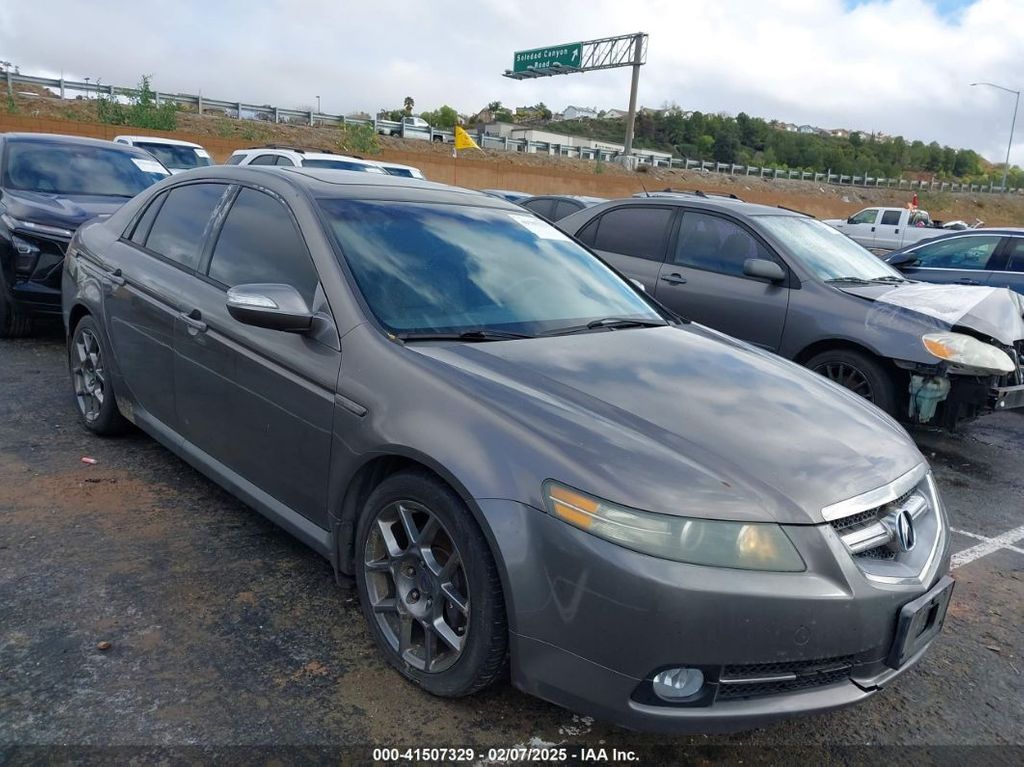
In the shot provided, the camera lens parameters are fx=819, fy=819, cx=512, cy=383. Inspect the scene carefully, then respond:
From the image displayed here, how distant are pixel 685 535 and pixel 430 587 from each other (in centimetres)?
84

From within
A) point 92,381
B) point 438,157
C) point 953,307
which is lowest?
point 92,381

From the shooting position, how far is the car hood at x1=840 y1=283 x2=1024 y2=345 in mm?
5457

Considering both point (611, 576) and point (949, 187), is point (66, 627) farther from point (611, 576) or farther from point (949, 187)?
point (949, 187)

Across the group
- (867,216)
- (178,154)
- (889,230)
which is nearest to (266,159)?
(178,154)

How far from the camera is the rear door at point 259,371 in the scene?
114 inches

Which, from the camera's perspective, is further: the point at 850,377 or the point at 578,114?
the point at 578,114

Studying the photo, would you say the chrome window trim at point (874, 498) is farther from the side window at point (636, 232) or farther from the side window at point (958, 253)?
the side window at point (958, 253)

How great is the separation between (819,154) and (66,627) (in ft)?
376

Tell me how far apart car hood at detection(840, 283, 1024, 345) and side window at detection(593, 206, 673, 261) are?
5.19 feet

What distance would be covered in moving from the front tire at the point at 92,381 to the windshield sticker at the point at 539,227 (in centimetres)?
228

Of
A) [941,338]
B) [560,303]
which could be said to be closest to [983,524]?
[941,338]

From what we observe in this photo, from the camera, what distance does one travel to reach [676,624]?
2.06 metres

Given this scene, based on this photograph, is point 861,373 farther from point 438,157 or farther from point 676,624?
point 438,157

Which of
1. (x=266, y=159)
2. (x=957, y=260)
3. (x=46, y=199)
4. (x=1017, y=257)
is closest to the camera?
(x=46, y=199)
